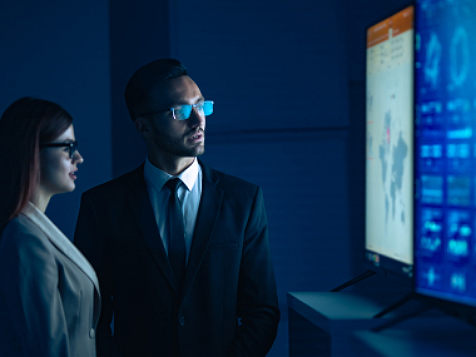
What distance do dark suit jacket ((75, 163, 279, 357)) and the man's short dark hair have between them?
0.93 ft

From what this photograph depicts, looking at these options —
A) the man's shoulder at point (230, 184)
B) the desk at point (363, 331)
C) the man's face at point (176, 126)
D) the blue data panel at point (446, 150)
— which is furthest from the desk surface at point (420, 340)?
the man's face at point (176, 126)

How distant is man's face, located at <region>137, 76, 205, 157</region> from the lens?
202 centimetres

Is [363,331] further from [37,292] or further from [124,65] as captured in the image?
[124,65]

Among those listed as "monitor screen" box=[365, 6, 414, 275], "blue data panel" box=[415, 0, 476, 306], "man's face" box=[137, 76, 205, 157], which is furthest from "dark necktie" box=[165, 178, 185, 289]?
"blue data panel" box=[415, 0, 476, 306]

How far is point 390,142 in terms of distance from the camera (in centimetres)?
160

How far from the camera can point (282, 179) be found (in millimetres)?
2664

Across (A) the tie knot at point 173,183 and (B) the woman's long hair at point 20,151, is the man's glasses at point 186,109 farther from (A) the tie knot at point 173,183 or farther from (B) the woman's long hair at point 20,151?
(B) the woman's long hair at point 20,151

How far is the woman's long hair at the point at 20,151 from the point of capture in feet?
5.49

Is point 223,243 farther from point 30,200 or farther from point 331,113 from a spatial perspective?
point 331,113

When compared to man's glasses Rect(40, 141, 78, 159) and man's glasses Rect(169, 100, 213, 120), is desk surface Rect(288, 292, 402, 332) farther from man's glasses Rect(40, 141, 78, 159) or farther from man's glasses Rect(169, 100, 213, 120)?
man's glasses Rect(40, 141, 78, 159)

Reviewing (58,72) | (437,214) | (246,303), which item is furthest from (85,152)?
(437,214)

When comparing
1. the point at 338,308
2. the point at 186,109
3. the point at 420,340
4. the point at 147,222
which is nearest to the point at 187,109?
the point at 186,109

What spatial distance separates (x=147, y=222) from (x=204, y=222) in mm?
189

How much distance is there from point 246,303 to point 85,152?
119 centimetres
